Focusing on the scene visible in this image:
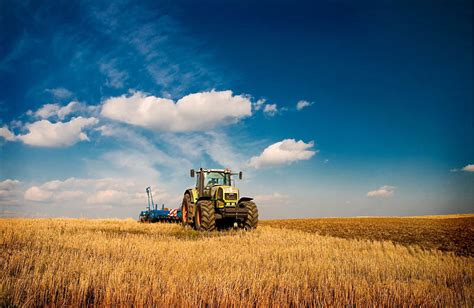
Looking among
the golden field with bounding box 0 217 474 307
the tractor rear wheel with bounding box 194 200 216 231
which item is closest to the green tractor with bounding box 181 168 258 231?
the tractor rear wheel with bounding box 194 200 216 231

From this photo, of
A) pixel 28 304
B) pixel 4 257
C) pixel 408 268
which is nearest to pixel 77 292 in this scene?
pixel 28 304

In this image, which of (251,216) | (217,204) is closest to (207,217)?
(217,204)

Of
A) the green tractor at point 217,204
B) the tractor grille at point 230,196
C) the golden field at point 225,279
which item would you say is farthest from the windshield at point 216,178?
the golden field at point 225,279

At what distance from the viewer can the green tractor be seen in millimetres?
14438

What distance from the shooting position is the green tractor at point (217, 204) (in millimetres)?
14438

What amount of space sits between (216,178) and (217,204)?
157 cm

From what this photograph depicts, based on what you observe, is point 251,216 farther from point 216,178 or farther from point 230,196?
point 216,178

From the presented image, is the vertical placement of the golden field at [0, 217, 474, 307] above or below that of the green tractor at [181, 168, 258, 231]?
below

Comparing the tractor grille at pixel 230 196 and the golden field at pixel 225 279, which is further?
the tractor grille at pixel 230 196

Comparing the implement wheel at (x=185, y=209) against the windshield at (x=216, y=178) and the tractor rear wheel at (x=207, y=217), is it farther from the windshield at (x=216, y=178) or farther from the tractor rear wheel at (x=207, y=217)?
the tractor rear wheel at (x=207, y=217)

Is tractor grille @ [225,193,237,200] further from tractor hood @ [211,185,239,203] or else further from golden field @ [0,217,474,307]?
golden field @ [0,217,474,307]

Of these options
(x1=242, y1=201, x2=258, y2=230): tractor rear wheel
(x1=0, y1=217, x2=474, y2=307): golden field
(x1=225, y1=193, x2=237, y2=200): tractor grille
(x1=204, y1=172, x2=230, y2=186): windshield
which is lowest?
(x1=0, y1=217, x2=474, y2=307): golden field

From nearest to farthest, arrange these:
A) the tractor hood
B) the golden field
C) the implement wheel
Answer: the golden field, the tractor hood, the implement wheel

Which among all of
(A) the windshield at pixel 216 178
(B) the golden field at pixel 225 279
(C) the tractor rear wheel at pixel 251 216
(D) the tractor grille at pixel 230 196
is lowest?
(B) the golden field at pixel 225 279
